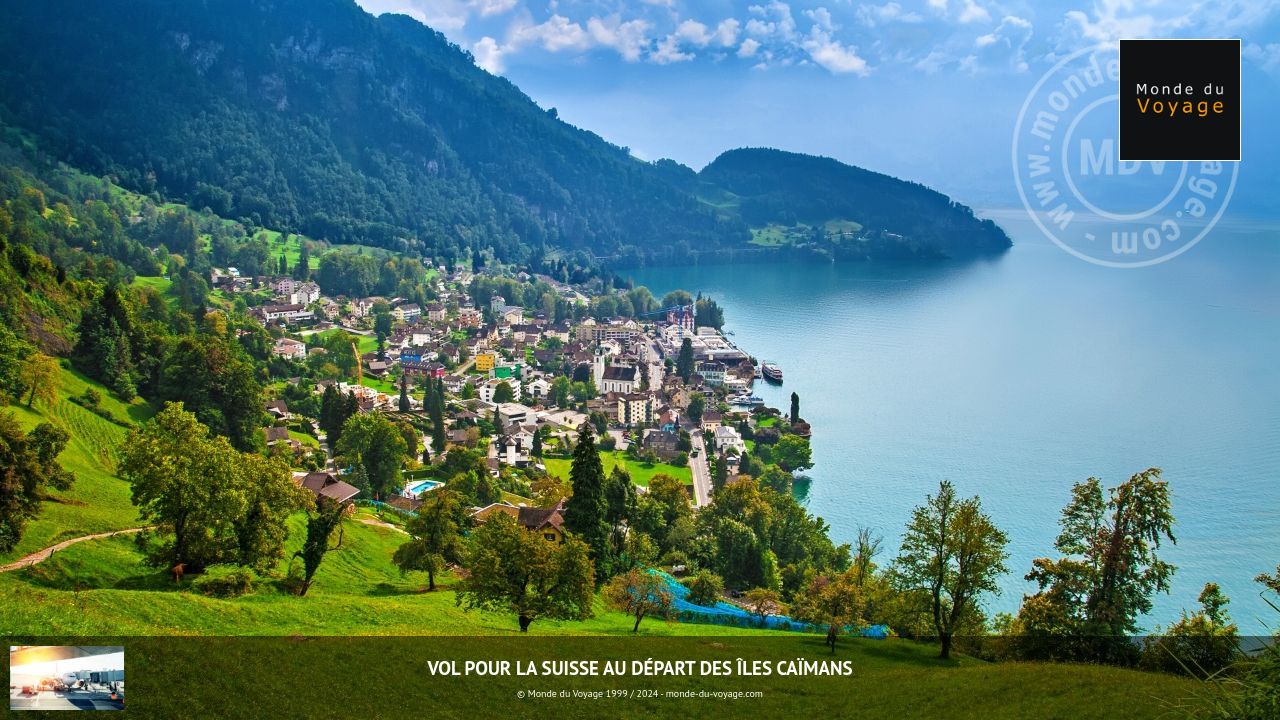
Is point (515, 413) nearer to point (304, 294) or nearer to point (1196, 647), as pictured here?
point (304, 294)

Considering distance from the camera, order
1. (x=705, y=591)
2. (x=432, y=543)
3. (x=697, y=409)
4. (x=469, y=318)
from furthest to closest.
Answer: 1. (x=469, y=318)
2. (x=697, y=409)
3. (x=705, y=591)
4. (x=432, y=543)

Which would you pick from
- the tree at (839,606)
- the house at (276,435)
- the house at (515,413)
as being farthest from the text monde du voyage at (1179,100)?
the house at (515,413)

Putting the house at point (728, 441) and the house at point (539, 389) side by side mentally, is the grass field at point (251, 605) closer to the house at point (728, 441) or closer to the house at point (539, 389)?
the house at point (728, 441)

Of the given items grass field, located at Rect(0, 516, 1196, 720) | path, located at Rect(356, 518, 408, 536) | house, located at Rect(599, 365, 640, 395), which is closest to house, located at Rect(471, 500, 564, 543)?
path, located at Rect(356, 518, 408, 536)

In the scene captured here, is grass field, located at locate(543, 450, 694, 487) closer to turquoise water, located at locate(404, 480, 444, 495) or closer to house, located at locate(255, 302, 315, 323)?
turquoise water, located at locate(404, 480, 444, 495)

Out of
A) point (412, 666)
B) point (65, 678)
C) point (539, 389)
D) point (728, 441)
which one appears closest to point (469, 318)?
point (539, 389)
